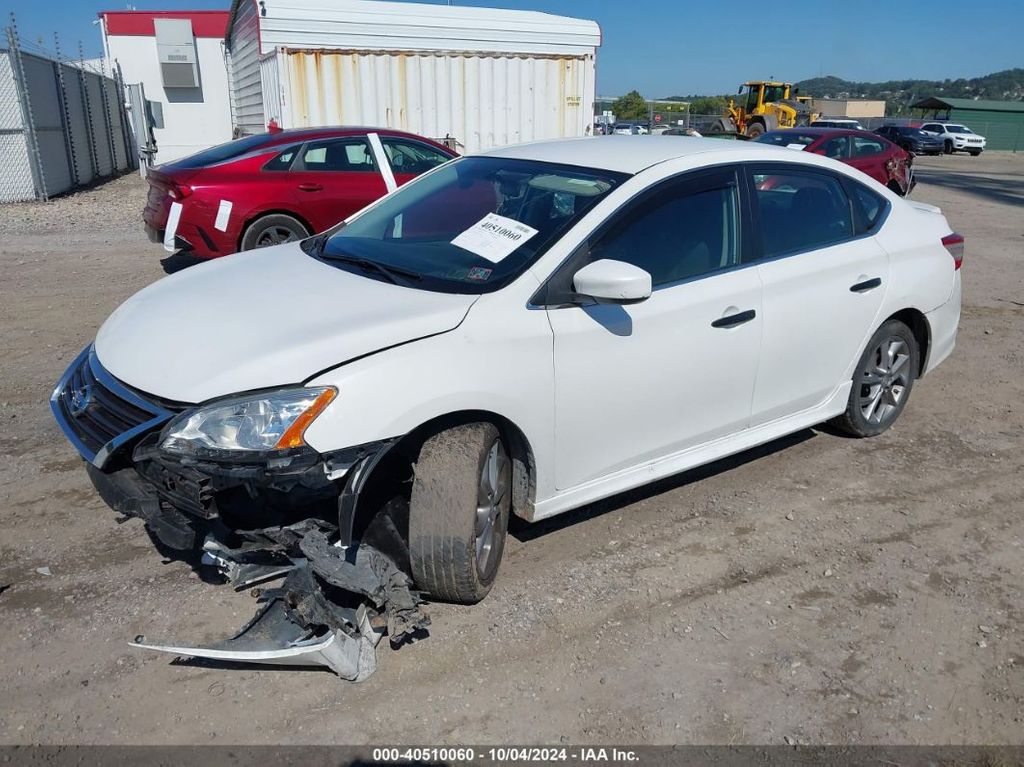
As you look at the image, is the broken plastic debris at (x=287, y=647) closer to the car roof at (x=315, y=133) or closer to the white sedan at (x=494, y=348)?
the white sedan at (x=494, y=348)

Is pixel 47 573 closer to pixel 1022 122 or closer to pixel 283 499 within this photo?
pixel 283 499

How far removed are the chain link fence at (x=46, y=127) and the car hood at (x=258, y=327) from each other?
44.5ft

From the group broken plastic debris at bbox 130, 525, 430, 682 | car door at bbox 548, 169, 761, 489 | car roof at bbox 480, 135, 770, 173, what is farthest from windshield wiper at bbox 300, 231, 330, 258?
broken plastic debris at bbox 130, 525, 430, 682

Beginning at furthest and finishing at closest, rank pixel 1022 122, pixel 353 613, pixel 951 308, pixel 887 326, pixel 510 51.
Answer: pixel 1022 122 → pixel 510 51 → pixel 951 308 → pixel 887 326 → pixel 353 613

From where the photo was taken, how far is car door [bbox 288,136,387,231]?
830cm

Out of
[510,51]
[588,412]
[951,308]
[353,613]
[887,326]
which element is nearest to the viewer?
[353,613]

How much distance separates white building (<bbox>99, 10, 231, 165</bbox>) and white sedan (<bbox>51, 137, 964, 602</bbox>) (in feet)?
90.5

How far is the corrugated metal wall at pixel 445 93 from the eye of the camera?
12.3 meters

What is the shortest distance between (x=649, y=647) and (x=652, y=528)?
34.2 inches

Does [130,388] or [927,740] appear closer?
[927,740]

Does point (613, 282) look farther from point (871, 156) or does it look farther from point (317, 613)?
point (871, 156)

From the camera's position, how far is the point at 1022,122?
49.6 m

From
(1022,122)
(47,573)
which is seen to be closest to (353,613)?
(47,573)

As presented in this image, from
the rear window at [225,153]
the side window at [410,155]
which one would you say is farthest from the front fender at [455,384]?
the side window at [410,155]
